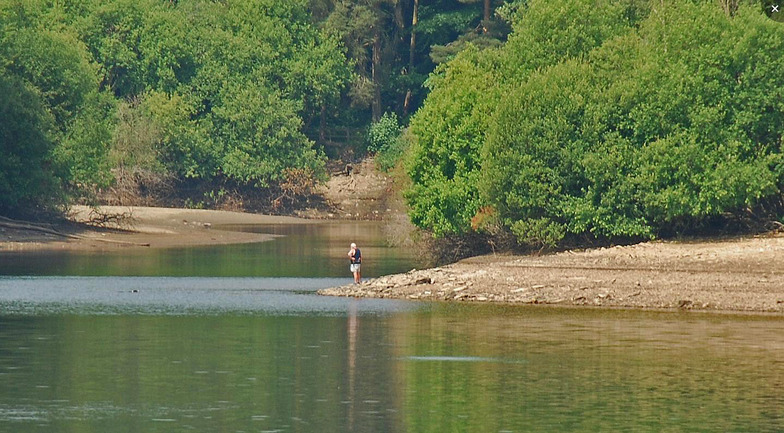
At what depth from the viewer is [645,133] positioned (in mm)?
65438

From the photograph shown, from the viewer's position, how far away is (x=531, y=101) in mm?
66688

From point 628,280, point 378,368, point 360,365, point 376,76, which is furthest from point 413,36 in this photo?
point 378,368

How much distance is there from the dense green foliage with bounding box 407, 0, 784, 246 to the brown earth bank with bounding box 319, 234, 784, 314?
2.05m

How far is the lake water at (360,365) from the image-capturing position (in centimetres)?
3164

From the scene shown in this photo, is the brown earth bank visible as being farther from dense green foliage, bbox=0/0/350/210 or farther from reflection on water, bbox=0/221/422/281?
dense green foliage, bbox=0/0/350/210

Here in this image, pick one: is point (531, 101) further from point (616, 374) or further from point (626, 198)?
point (616, 374)

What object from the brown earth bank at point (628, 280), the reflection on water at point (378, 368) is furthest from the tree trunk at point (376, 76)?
the reflection on water at point (378, 368)

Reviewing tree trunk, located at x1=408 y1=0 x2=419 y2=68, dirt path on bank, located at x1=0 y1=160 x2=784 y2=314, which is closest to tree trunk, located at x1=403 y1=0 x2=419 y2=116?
tree trunk, located at x1=408 y1=0 x2=419 y2=68

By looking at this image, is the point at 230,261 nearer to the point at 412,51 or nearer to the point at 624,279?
the point at 624,279

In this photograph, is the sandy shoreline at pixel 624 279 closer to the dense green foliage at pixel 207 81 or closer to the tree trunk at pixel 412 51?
the dense green foliage at pixel 207 81

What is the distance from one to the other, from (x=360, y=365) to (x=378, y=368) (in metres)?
0.72

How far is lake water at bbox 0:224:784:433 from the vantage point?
31.6 m

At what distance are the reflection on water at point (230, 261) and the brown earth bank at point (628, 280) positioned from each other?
425 inches

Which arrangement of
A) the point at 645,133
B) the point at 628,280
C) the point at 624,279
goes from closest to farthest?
the point at 628,280 → the point at 624,279 → the point at 645,133
